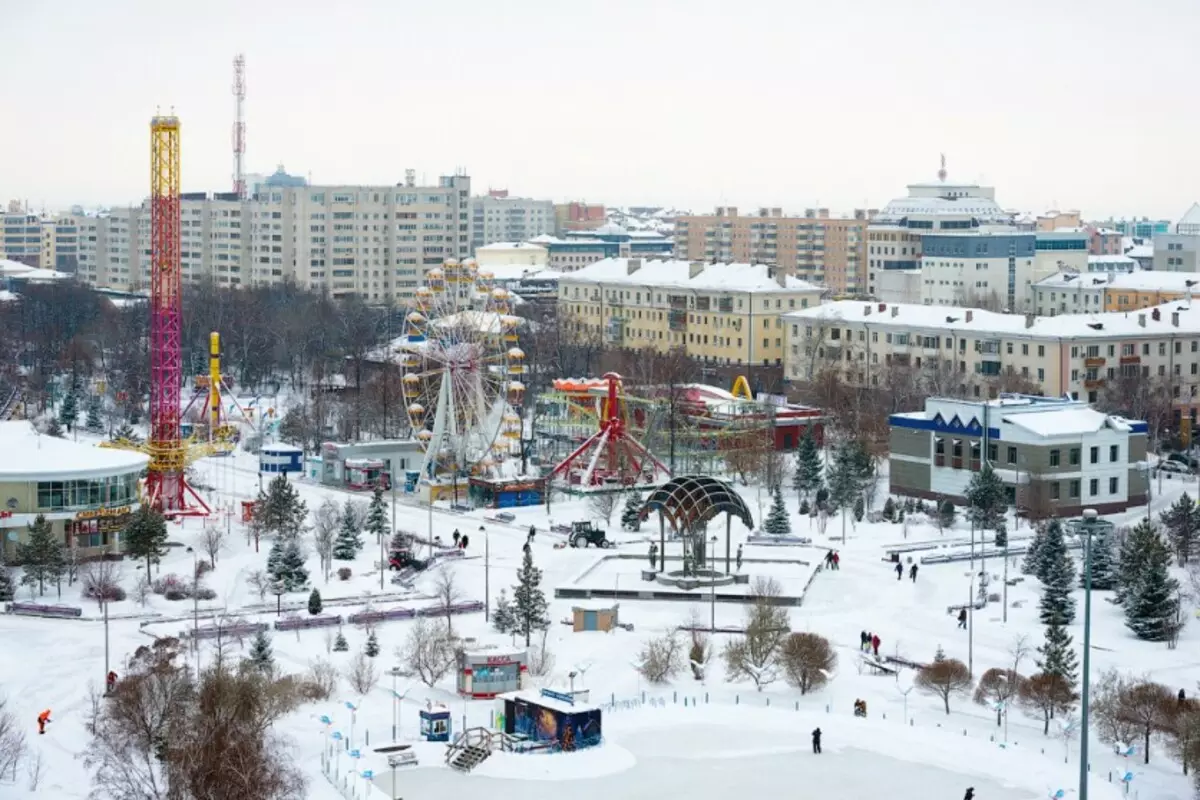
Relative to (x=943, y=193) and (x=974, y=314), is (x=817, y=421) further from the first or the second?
(x=943, y=193)

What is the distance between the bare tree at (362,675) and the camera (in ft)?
148

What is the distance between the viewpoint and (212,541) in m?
59.8

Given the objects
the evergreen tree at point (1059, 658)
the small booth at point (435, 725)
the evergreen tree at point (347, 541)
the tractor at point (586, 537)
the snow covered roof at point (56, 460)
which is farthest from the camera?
the tractor at point (586, 537)

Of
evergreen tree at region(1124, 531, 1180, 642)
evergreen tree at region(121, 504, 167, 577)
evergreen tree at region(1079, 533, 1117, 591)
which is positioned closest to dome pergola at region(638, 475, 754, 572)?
evergreen tree at region(1079, 533, 1117, 591)

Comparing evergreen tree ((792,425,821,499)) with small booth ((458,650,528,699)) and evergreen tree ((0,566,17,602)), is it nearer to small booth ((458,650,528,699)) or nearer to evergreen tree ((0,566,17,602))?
evergreen tree ((0,566,17,602))

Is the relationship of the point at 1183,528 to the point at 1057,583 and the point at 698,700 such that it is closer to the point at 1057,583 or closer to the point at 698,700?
the point at 1057,583

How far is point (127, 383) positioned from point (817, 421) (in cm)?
3472

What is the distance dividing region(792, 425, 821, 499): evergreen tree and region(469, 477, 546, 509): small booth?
848 cm

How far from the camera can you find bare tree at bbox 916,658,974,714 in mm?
44344

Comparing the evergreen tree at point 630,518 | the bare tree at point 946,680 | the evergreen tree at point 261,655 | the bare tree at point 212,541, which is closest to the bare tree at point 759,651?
the bare tree at point 946,680

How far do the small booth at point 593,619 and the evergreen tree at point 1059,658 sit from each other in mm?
10473

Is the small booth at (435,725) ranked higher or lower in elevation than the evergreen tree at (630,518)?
lower

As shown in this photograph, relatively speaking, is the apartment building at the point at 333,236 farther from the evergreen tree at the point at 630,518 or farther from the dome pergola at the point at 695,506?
the dome pergola at the point at 695,506

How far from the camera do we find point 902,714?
44031 millimetres
